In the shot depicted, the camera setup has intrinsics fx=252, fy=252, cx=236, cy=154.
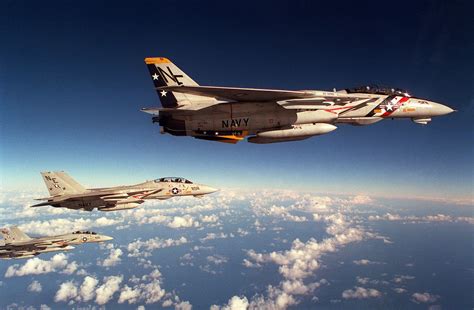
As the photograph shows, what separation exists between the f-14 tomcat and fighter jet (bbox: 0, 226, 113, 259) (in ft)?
77.2

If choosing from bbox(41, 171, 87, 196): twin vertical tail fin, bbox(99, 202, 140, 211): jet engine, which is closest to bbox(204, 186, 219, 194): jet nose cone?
bbox(99, 202, 140, 211): jet engine

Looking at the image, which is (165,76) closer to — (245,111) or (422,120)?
(245,111)

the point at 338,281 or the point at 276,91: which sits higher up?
the point at 276,91

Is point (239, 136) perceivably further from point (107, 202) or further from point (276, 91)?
point (107, 202)

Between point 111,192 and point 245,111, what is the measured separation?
1423cm

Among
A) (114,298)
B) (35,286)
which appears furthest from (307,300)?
(35,286)

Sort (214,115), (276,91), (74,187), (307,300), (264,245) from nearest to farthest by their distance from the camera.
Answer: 1. (276,91)
2. (214,115)
3. (74,187)
4. (307,300)
5. (264,245)

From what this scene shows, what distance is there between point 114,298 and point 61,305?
19365 mm

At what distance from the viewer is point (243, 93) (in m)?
8.49

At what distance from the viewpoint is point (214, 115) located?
9297 millimetres

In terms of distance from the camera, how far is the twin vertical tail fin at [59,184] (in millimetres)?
19703

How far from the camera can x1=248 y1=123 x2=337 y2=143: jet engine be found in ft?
32.9

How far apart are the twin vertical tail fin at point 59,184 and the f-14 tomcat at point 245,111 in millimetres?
15031

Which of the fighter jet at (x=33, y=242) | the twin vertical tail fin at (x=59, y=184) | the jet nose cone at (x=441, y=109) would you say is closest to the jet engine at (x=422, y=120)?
the jet nose cone at (x=441, y=109)
